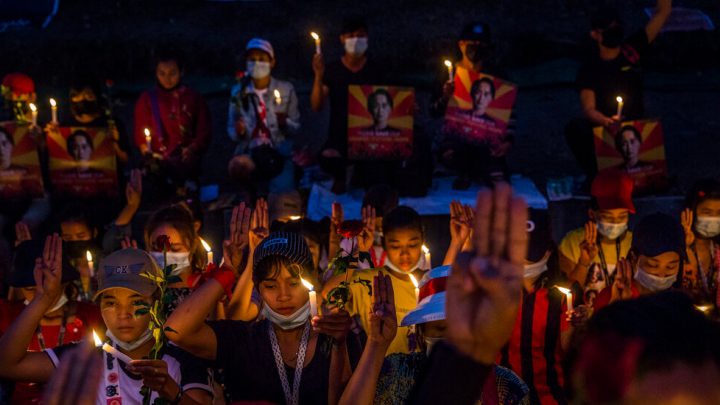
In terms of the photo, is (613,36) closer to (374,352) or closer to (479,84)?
(479,84)

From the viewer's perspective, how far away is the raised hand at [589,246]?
6.61m

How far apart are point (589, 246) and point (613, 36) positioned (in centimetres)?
286

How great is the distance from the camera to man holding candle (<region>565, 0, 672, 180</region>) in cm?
878

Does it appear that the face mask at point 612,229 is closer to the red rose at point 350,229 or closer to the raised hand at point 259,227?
the red rose at point 350,229

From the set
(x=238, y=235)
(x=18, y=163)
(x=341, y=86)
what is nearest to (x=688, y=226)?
(x=238, y=235)

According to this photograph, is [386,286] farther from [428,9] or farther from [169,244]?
[428,9]

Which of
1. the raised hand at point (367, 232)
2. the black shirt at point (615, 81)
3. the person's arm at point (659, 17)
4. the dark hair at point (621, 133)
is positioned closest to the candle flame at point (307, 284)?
the raised hand at point (367, 232)

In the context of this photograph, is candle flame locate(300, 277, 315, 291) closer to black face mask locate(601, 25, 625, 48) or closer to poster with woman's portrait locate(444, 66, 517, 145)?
poster with woman's portrait locate(444, 66, 517, 145)

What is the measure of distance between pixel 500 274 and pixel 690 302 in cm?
47

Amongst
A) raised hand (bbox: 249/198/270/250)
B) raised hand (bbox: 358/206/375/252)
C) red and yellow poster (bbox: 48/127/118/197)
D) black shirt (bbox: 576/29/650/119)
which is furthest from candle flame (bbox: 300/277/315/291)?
black shirt (bbox: 576/29/650/119)

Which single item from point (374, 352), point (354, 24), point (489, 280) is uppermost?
point (354, 24)

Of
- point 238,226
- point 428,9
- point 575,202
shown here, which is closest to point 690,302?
point 238,226

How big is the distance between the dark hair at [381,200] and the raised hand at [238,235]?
6.13 ft

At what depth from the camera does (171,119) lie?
9.05 meters
